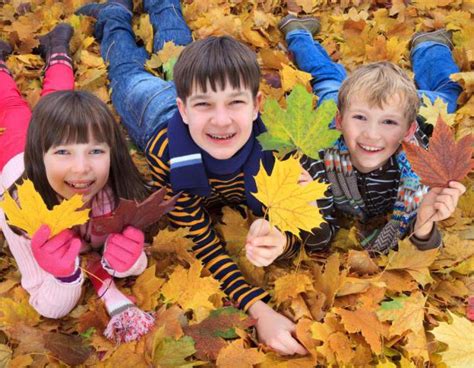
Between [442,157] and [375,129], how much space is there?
0.38 meters

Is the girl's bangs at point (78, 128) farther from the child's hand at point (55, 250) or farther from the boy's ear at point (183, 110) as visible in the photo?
the child's hand at point (55, 250)

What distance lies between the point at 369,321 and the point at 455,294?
15.9 inches

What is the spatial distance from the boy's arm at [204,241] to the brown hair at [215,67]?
0.32 m

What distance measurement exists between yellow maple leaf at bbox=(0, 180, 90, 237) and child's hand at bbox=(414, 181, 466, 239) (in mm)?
1014

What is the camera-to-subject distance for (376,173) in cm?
173

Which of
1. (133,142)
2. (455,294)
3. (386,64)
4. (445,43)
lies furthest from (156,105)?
(445,43)

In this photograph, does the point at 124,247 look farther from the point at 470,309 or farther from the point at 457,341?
the point at 470,309

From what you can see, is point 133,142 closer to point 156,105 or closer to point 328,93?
point 156,105

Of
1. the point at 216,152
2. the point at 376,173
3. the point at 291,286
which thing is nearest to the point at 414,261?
the point at 376,173

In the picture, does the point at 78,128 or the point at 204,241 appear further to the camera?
the point at 204,241

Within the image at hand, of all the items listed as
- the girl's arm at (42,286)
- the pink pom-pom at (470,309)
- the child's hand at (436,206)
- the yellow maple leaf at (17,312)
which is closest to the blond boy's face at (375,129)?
the child's hand at (436,206)

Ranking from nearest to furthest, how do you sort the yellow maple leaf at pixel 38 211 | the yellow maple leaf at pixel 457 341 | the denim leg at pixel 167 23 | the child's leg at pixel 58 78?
the yellow maple leaf at pixel 38 211
the yellow maple leaf at pixel 457 341
the child's leg at pixel 58 78
the denim leg at pixel 167 23

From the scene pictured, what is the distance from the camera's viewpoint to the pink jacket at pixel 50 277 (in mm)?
1458

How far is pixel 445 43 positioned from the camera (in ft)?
8.58
